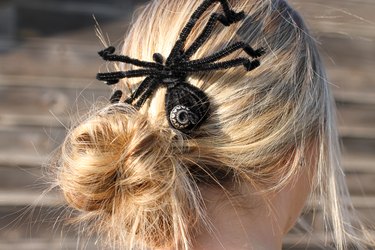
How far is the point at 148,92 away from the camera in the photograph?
93 cm

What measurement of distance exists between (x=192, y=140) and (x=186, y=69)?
96 millimetres

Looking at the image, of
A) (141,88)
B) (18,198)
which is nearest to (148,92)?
(141,88)

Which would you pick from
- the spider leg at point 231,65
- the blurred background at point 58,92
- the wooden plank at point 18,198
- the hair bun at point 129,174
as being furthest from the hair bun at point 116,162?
the wooden plank at point 18,198

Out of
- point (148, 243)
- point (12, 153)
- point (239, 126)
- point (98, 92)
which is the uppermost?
point (98, 92)

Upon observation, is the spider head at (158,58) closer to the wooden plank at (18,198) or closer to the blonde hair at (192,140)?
the blonde hair at (192,140)

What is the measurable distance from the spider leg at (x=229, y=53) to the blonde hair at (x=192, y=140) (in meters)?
0.02

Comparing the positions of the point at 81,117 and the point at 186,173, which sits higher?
the point at 81,117

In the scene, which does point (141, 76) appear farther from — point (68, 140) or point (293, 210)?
point (293, 210)

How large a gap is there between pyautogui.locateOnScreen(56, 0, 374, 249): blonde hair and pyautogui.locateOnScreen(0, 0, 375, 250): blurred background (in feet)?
4.38

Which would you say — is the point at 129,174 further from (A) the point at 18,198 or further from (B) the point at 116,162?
(A) the point at 18,198

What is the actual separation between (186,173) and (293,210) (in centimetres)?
19

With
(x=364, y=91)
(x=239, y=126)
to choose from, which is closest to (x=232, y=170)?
(x=239, y=126)

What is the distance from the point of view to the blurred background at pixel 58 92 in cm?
250

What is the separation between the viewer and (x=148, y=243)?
3.09 feet
